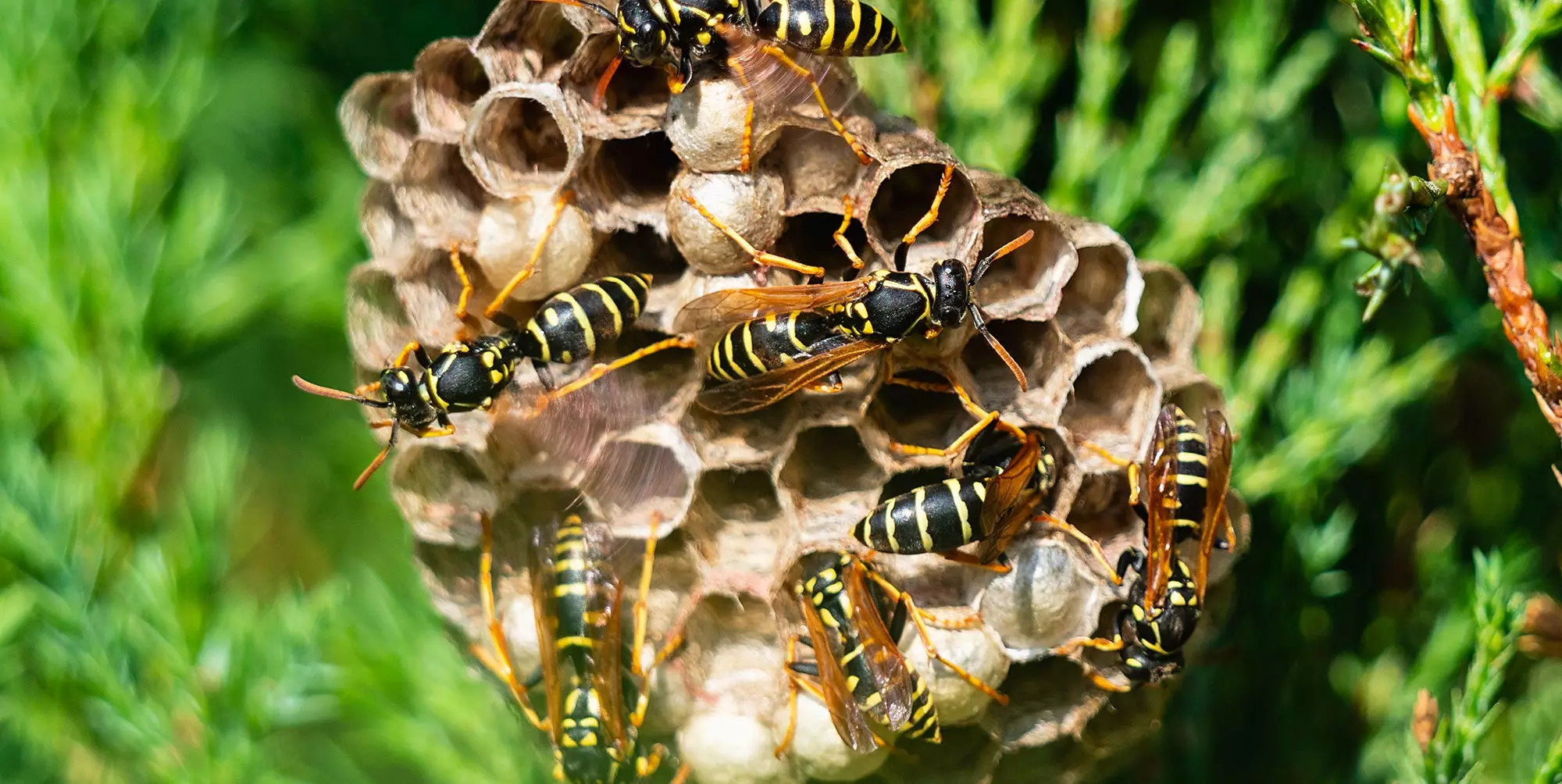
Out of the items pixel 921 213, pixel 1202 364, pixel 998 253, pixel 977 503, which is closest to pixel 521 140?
pixel 921 213

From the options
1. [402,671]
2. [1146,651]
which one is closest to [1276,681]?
[1146,651]

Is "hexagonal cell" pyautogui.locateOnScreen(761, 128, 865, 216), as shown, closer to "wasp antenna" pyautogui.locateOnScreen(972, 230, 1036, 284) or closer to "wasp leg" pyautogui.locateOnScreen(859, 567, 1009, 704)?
"wasp antenna" pyautogui.locateOnScreen(972, 230, 1036, 284)

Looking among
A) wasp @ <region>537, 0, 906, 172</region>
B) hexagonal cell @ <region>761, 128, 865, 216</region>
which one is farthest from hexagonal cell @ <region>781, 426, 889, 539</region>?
wasp @ <region>537, 0, 906, 172</region>

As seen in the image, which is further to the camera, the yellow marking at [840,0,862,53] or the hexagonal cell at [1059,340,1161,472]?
the hexagonal cell at [1059,340,1161,472]

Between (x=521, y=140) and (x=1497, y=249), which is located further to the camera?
(x=521, y=140)

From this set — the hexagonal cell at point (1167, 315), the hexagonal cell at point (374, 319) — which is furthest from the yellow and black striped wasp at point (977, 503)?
the hexagonal cell at point (374, 319)

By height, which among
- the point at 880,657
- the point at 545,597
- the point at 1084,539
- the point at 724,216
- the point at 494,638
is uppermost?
the point at 724,216

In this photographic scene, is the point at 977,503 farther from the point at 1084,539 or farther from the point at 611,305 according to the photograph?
the point at 611,305
